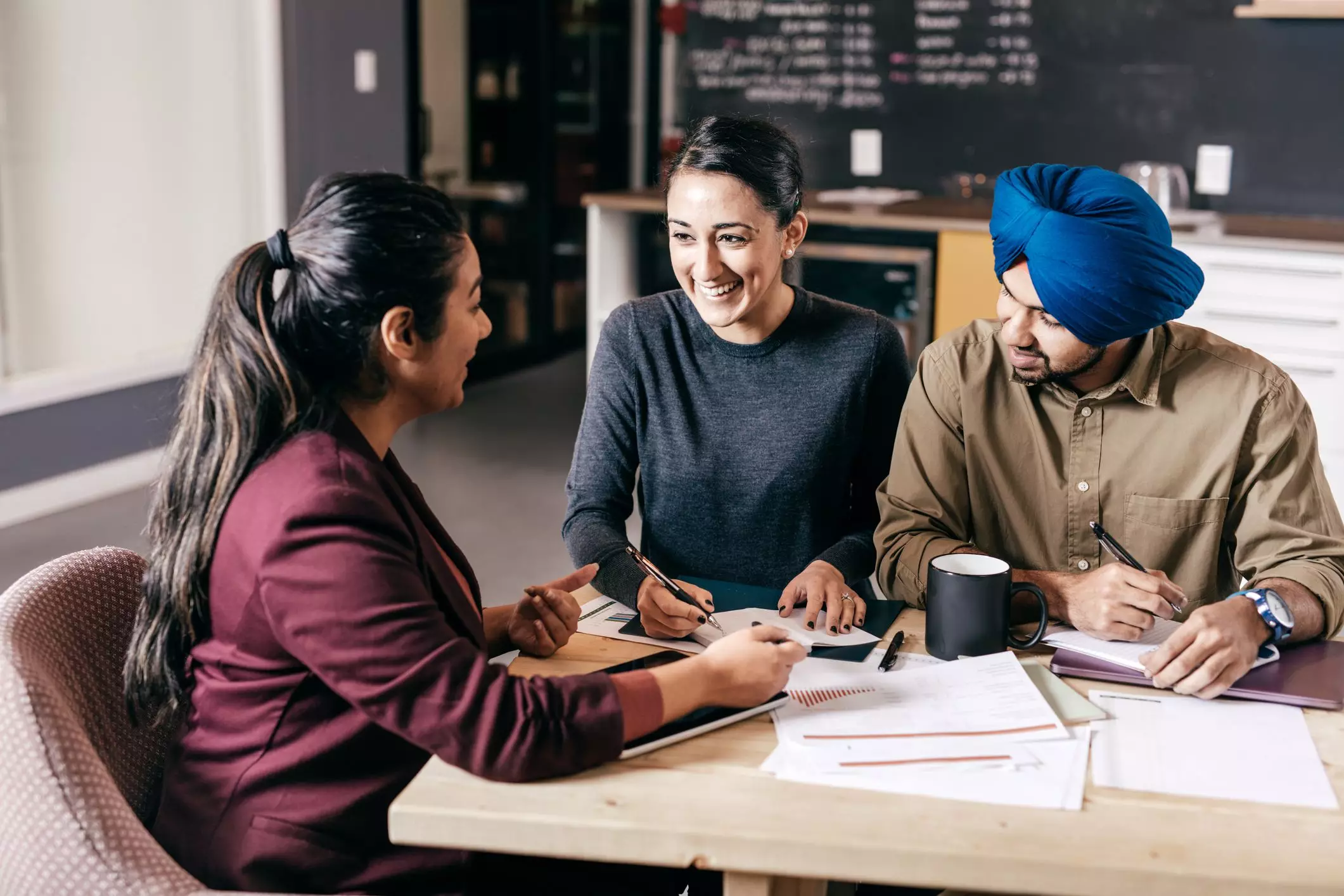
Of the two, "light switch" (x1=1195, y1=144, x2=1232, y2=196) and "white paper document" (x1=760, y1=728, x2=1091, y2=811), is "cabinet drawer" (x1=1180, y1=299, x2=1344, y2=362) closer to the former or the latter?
"light switch" (x1=1195, y1=144, x2=1232, y2=196)

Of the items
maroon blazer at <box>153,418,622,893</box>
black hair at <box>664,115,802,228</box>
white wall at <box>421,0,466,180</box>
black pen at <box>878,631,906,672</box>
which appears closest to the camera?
maroon blazer at <box>153,418,622,893</box>

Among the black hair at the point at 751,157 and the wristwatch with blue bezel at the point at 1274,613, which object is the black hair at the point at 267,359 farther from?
the wristwatch with blue bezel at the point at 1274,613

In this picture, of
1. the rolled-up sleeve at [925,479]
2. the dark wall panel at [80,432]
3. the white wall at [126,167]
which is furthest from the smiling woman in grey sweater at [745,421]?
the white wall at [126,167]

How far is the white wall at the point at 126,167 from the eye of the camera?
4.14 m

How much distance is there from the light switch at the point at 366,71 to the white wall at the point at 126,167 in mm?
404

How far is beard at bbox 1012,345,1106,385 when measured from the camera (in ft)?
5.29

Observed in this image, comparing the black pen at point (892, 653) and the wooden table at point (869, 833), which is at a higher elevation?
the black pen at point (892, 653)

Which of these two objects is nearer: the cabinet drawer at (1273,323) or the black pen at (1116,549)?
the black pen at (1116,549)

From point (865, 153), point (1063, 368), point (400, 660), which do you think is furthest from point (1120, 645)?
point (865, 153)

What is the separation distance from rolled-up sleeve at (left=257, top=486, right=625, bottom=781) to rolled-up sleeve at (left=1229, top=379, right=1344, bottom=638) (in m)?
0.89

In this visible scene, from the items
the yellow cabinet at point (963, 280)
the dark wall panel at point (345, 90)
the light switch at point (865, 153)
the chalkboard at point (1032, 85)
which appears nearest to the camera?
the yellow cabinet at point (963, 280)

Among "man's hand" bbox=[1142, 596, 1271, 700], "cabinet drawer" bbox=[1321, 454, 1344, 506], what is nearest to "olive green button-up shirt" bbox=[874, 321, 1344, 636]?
"man's hand" bbox=[1142, 596, 1271, 700]

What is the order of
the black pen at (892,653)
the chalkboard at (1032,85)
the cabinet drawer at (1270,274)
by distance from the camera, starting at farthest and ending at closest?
the chalkboard at (1032,85) → the cabinet drawer at (1270,274) → the black pen at (892,653)

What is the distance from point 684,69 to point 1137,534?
437 cm
